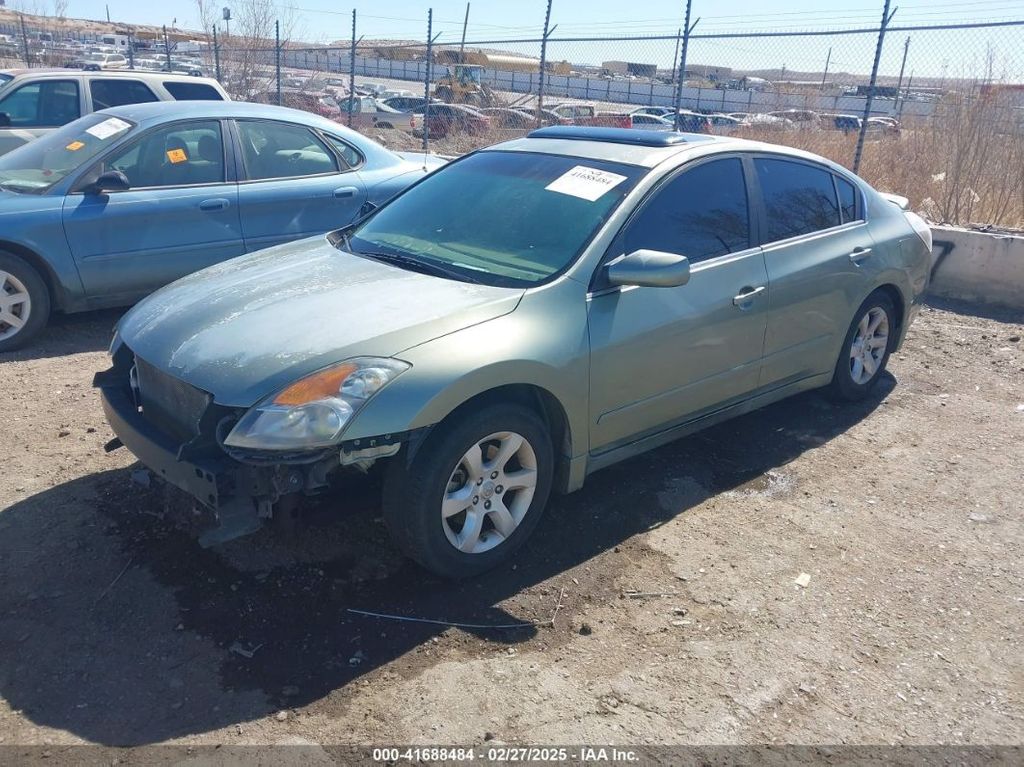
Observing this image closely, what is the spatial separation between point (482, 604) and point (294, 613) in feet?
2.36

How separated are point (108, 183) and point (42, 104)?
15.6ft

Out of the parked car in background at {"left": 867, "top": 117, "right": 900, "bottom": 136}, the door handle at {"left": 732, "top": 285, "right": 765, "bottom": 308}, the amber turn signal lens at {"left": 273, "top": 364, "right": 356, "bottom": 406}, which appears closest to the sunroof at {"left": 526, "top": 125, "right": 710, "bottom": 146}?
the door handle at {"left": 732, "top": 285, "right": 765, "bottom": 308}

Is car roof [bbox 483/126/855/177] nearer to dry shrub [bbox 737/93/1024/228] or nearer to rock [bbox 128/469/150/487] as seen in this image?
rock [bbox 128/469/150/487]

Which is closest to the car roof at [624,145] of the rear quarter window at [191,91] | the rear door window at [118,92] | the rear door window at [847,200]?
the rear door window at [847,200]

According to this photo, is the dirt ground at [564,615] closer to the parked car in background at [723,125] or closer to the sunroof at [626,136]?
the sunroof at [626,136]

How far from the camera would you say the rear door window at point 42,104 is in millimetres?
9641

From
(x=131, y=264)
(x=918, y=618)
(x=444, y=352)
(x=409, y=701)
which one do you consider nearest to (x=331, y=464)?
(x=444, y=352)

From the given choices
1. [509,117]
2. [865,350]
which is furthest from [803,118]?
[865,350]

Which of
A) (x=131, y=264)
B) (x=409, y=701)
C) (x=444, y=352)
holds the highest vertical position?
(x=444, y=352)

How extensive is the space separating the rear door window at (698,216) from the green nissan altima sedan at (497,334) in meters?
0.01

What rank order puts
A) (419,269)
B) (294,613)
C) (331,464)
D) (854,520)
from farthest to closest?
(854,520) → (419,269) → (294,613) → (331,464)

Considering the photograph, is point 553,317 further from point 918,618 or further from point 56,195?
point 56,195

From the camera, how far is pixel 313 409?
10.1 ft

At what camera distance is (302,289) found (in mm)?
3783
